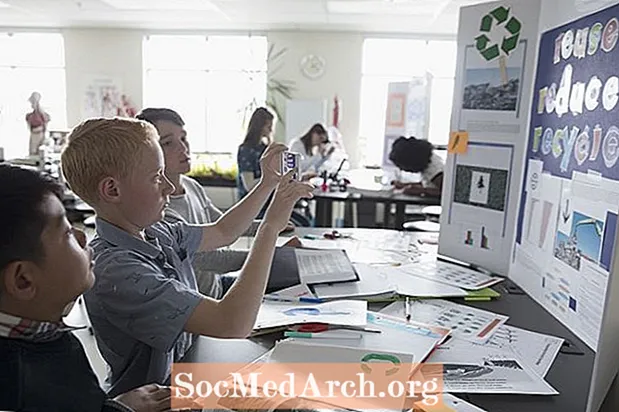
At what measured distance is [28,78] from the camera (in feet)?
25.3

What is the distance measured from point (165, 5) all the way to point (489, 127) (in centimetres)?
484

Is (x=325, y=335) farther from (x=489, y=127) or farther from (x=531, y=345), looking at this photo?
(x=489, y=127)

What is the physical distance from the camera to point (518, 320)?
1.35m

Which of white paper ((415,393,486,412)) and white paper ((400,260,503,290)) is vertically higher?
white paper ((415,393,486,412))

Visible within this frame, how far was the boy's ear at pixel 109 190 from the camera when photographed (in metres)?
0.97

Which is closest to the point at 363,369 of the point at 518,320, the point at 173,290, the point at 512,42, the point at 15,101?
the point at 173,290

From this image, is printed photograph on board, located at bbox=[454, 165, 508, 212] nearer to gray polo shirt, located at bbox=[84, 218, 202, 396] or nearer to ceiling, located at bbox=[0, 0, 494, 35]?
gray polo shirt, located at bbox=[84, 218, 202, 396]

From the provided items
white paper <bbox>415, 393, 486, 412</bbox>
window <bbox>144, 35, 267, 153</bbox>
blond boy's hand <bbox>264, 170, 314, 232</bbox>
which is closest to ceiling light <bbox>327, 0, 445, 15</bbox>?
window <bbox>144, 35, 267, 153</bbox>

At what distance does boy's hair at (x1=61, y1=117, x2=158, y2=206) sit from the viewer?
97 centimetres

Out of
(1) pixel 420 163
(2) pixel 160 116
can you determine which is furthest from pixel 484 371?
(1) pixel 420 163

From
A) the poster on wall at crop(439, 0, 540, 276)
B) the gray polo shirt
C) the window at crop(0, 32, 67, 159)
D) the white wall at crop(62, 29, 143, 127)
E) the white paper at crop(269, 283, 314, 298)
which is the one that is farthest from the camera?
the window at crop(0, 32, 67, 159)

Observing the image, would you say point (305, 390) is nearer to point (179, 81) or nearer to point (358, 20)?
point (358, 20)

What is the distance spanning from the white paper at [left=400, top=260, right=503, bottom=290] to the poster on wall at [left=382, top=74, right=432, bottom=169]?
451cm

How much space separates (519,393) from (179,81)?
7334mm
